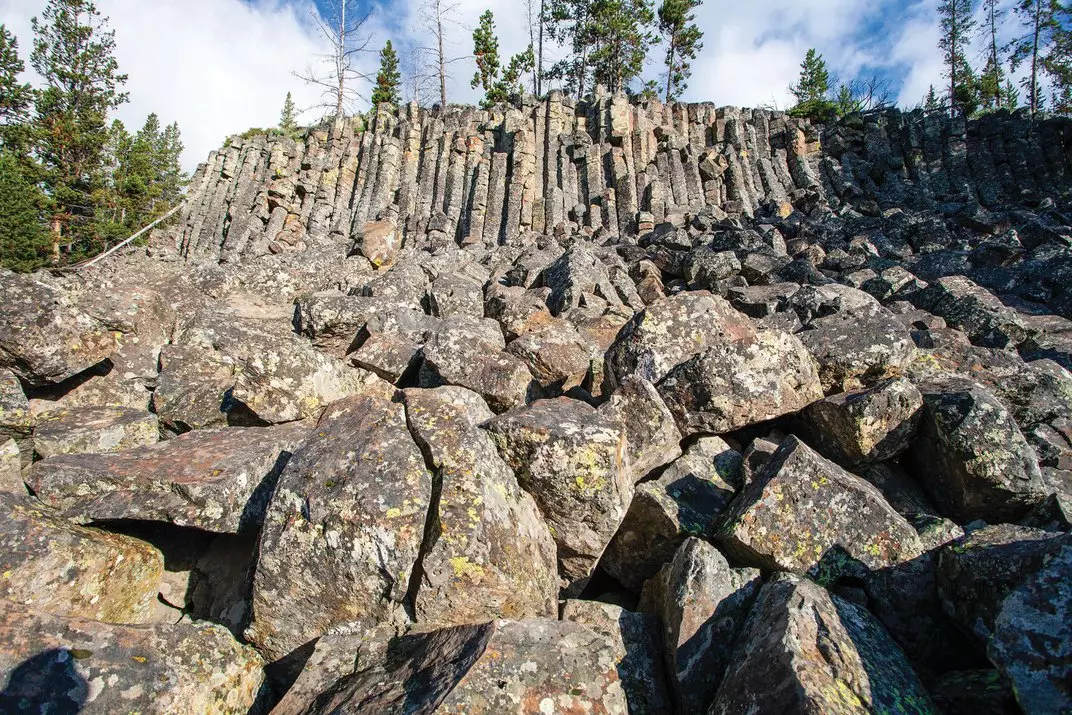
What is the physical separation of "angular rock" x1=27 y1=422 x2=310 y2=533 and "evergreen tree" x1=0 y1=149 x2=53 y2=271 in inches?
1224

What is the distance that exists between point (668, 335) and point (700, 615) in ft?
12.1

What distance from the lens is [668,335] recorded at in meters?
6.84

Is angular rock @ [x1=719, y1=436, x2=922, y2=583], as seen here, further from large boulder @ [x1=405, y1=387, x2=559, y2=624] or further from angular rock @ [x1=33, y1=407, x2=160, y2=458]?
angular rock @ [x1=33, y1=407, x2=160, y2=458]

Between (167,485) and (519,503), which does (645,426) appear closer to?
(519,503)

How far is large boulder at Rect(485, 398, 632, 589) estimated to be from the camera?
15.1 feet

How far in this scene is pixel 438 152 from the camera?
2822cm

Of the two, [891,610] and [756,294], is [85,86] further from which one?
[891,610]

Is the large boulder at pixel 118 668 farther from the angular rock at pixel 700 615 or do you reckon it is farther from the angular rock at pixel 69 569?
the angular rock at pixel 700 615

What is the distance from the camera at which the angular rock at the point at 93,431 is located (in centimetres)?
548

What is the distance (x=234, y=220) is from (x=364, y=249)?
15.1m

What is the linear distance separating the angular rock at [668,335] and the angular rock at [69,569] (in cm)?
503

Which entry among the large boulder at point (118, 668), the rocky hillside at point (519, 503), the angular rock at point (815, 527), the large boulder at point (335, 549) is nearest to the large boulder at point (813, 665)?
the rocky hillside at point (519, 503)

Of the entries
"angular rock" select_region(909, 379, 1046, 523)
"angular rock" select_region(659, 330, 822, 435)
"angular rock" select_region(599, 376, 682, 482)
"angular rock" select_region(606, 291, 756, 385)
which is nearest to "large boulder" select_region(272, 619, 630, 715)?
"angular rock" select_region(599, 376, 682, 482)

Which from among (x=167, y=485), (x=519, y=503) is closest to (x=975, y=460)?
(x=519, y=503)
